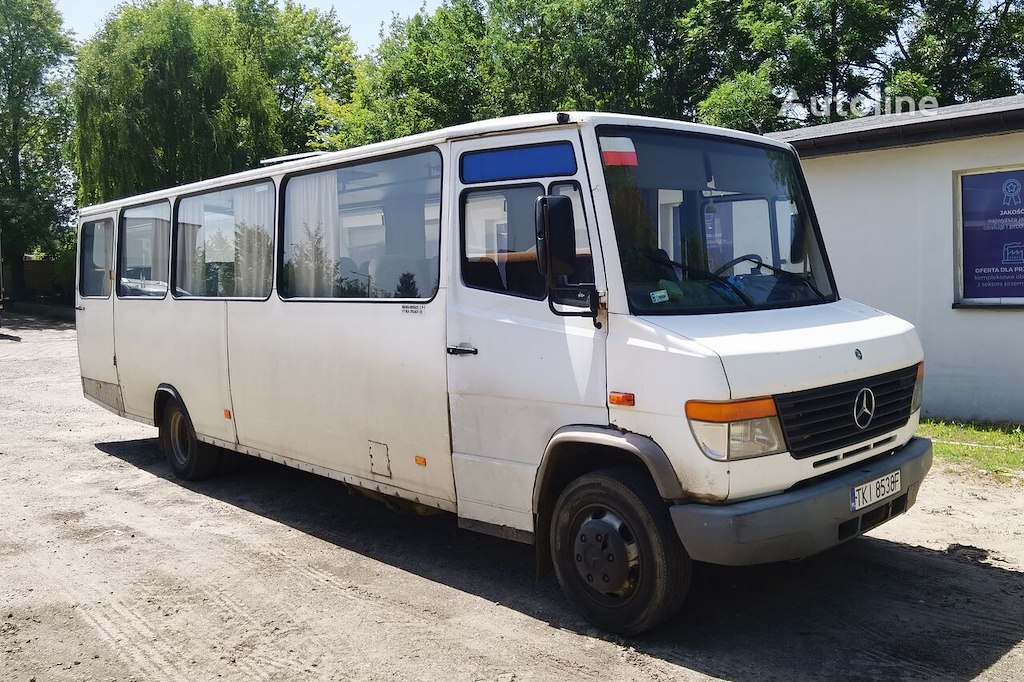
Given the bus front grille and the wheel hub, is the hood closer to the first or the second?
the bus front grille

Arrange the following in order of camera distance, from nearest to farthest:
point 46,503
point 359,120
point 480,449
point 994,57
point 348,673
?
1. point 348,673
2. point 480,449
3. point 46,503
4. point 994,57
5. point 359,120

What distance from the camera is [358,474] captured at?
6457 millimetres

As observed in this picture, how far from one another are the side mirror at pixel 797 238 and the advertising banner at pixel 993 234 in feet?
18.8

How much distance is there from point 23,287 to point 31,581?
36826 millimetres

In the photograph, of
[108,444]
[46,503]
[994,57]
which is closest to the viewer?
[46,503]

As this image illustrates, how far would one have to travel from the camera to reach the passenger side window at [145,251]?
9062mm

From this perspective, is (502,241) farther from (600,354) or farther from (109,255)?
(109,255)

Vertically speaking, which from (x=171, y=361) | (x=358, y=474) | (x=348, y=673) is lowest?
(x=348, y=673)

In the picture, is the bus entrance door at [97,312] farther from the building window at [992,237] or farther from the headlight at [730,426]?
the building window at [992,237]

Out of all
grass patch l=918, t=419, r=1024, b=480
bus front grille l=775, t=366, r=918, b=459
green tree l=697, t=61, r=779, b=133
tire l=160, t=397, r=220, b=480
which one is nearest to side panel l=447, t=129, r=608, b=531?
bus front grille l=775, t=366, r=918, b=459

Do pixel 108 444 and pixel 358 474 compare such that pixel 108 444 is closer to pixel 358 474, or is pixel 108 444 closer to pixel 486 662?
pixel 358 474

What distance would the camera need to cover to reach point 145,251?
9.38m

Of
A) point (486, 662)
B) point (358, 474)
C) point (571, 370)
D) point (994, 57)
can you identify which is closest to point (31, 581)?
point (358, 474)

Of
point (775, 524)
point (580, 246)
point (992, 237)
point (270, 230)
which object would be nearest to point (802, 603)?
point (775, 524)
